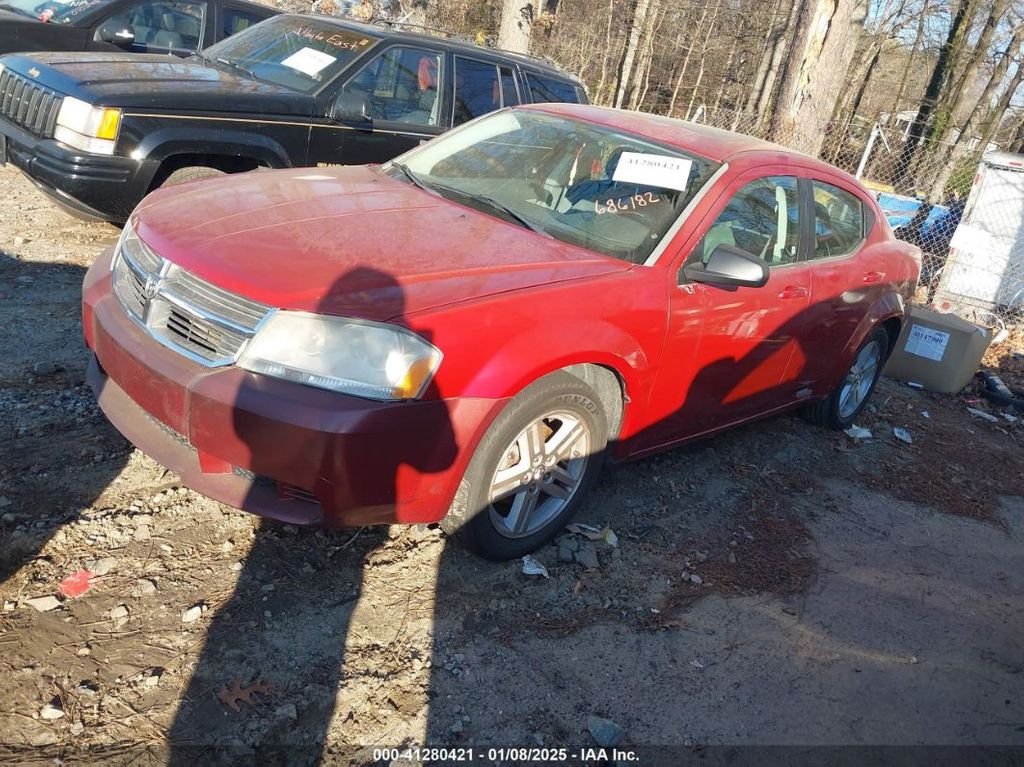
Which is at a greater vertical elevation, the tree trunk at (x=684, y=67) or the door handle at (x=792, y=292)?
the tree trunk at (x=684, y=67)

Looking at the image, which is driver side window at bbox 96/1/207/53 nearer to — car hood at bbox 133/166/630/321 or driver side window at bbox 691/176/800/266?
car hood at bbox 133/166/630/321

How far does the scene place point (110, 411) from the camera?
3.22m

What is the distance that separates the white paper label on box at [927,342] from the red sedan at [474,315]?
2937 millimetres

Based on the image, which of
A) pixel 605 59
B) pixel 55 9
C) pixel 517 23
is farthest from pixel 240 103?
pixel 605 59

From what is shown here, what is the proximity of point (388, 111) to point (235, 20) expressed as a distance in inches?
112

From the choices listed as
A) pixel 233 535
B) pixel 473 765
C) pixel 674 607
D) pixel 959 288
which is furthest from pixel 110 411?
pixel 959 288

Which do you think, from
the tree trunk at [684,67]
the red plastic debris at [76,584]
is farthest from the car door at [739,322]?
the tree trunk at [684,67]

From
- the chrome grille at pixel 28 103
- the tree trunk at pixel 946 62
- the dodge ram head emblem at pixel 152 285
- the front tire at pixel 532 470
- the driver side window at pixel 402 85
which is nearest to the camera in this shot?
the dodge ram head emblem at pixel 152 285

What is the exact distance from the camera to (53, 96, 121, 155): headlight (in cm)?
542

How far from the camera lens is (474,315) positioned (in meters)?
2.93

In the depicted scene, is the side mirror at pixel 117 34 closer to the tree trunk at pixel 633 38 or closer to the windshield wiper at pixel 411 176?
the windshield wiper at pixel 411 176

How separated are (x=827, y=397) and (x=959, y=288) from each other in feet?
20.2

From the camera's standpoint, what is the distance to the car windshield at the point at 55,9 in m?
7.97

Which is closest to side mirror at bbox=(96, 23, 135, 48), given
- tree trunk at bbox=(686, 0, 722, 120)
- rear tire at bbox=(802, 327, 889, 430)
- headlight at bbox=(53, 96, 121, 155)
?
headlight at bbox=(53, 96, 121, 155)
